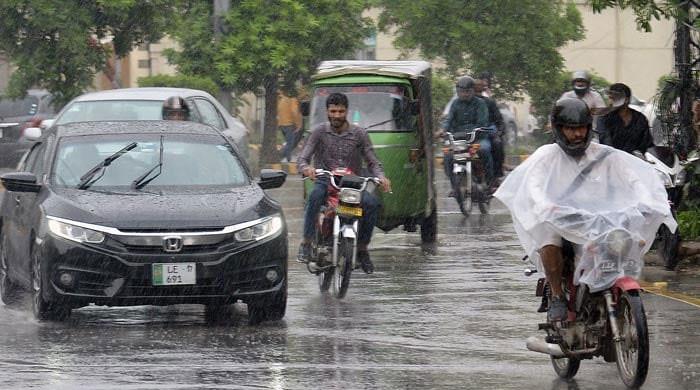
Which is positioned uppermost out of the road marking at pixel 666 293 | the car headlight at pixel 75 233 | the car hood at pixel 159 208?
the car hood at pixel 159 208

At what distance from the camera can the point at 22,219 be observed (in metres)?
13.7

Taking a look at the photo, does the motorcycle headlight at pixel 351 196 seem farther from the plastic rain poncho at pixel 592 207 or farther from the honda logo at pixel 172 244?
the plastic rain poncho at pixel 592 207

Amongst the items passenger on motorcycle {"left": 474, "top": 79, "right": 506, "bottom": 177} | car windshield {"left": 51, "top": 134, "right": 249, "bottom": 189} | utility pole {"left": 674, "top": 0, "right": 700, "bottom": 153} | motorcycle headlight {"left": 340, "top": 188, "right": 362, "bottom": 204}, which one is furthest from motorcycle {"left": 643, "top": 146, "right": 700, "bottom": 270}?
passenger on motorcycle {"left": 474, "top": 79, "right": 506, "bottom": 177}

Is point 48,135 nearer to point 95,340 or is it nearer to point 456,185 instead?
point 95,340

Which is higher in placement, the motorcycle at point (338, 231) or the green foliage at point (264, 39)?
the green foliage at point (264, 39)

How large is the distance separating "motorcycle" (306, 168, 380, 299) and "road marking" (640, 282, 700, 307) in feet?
7.79

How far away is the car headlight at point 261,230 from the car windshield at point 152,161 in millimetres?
792

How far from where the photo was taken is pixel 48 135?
47.4ft

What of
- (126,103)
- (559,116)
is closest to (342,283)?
(559,116)

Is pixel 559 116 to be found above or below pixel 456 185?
above

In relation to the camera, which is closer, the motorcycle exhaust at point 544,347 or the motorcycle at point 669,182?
the motorcycle exhaust at point 544,347

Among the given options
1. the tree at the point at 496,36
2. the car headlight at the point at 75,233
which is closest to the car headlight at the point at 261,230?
the car headlight at the point at 75,233

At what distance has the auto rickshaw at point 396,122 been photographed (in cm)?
1888

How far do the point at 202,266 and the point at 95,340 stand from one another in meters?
0.93
